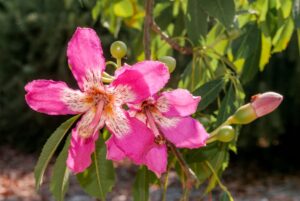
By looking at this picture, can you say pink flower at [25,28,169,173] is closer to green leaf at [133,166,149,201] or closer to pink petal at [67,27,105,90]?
pink petal at [67,27,105,90]

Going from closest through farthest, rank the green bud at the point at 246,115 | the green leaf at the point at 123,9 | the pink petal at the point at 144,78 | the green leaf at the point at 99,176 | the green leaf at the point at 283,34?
the pink petal at the point at 144,78, the green bud at the point at 246,115, the green leaf at the point at 99,176, the green leaf at the point at 283,34, the green leaf at the point at 123,9

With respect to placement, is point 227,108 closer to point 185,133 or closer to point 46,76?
point 185,133

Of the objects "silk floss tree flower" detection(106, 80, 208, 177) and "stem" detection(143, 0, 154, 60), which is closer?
"silk floss tree flower" detection(106, 80, 208, 177)

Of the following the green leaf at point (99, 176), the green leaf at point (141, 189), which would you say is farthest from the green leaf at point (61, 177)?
the green leaf at point (141, 189)

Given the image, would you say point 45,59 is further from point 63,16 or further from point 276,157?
point 276,157

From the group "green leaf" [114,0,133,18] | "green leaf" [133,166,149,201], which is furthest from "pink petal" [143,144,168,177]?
"green leaf" [114,0,133,18]

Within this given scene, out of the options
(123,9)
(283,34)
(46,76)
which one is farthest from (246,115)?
(46,76)

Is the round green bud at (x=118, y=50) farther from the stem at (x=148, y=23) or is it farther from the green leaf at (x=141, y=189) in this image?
the green leaf at (x=141, y=189)
